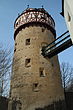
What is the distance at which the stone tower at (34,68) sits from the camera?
41.3 ft

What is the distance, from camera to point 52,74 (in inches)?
538

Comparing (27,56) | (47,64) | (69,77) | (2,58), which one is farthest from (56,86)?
(69,77)

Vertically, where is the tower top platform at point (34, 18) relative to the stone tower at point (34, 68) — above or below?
above

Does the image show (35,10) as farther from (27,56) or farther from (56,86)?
(56,86)

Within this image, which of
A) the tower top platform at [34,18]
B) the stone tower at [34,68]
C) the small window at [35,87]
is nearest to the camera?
the stone tower at [34,68]

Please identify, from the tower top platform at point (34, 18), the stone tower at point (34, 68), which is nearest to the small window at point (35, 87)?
the stone tower at point (34, 68)

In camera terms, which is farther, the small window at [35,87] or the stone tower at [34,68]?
the small window at [35,87]

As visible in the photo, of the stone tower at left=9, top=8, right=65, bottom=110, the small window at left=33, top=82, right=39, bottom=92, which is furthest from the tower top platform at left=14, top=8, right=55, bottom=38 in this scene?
the small window at left=33, top=82, right=39, bottom=92

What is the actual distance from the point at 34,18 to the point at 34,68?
187 inches

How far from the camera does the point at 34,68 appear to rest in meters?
13.6

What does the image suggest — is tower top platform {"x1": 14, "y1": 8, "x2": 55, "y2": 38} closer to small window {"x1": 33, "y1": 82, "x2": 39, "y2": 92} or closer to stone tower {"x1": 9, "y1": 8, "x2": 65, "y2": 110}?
stone tower {"x1": 9, "y1": 8, "x2": 65, "y2": 110}

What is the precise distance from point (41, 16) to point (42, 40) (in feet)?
8.08

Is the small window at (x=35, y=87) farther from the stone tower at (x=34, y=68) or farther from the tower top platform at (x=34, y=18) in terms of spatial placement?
the tower top platform at (x=34, y=18)

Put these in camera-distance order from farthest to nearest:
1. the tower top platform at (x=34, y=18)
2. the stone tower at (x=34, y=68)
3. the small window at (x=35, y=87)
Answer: the tower top platform at (x=34, y=18)
the small window at (x=35, y=87)
the stone tower at (x=34, y=68)
